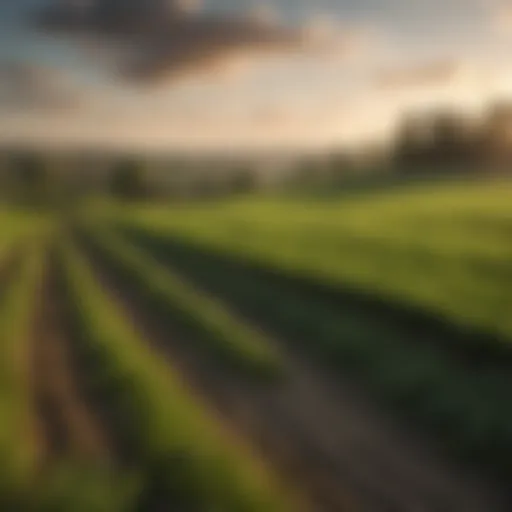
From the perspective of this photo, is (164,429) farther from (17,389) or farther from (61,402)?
(17,389)

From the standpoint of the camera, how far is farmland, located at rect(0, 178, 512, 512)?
2.41 metres

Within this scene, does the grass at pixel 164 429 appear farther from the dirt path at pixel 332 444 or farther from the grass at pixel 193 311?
the grass at pixel 193 311

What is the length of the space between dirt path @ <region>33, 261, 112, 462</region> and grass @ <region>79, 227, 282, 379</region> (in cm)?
65

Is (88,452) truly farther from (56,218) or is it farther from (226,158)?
(226,158)

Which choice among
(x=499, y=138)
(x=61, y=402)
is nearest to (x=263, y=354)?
(x=61, y=402)

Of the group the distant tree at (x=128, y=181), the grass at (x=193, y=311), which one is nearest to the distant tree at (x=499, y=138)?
the grass at (x=193, y=311)

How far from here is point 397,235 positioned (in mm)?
3430

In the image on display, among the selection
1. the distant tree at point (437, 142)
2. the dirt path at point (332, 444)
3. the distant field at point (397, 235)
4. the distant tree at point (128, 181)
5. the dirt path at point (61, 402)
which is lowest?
the dirt path at point (332, 444)

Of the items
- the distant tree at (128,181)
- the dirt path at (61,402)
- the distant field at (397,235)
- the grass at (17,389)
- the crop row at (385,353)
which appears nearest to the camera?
the grass at (17,389)

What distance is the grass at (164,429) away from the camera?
2348 millimetres

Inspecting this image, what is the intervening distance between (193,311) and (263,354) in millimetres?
713

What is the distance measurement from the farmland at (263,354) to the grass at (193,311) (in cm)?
1

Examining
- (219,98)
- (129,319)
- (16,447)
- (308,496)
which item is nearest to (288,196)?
(219,98)

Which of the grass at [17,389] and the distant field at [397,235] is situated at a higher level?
the distant field at [397,235]
